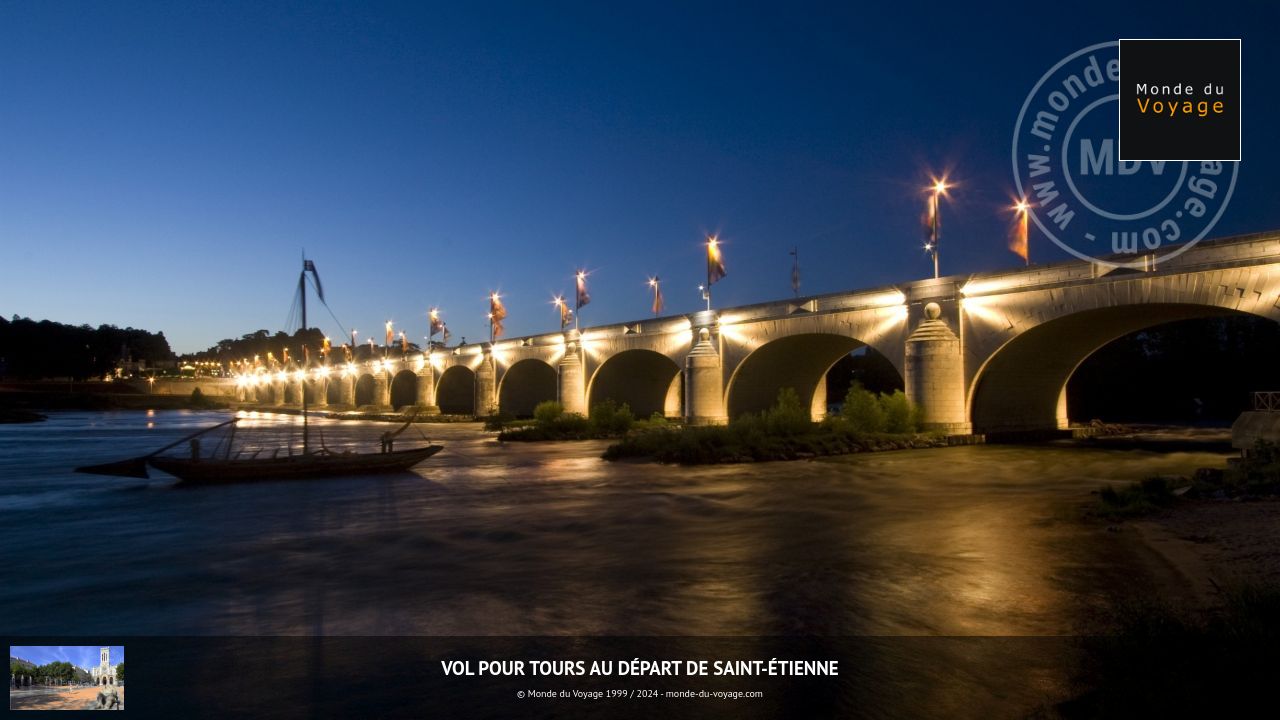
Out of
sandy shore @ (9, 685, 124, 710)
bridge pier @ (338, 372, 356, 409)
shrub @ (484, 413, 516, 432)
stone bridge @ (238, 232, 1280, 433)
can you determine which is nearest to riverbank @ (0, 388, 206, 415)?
bridge pier @ (338, 372, 356, 409)

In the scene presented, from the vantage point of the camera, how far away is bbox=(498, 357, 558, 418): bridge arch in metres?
80.3

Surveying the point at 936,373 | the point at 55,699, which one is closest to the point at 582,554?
the point at 55,699

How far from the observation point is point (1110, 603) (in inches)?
395

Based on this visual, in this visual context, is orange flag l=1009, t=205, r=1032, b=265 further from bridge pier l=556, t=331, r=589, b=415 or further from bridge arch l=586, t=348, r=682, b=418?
bridge pier l=556, t=331, r=589, b=415

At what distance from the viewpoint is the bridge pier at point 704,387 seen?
164ft

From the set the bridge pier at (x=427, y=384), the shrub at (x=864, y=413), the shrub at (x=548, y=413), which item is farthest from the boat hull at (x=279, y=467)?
the bridge pier at (x=427, y=384)

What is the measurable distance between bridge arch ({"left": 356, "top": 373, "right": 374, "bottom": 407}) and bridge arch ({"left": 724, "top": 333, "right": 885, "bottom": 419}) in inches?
3479

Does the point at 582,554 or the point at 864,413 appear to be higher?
the point at 864,413

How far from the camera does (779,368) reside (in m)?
52.8

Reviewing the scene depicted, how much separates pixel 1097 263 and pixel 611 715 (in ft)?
100

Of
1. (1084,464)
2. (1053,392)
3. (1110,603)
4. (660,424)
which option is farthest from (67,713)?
(660,424)

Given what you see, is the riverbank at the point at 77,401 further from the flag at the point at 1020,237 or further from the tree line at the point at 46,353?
the flag at the point at 1020,237

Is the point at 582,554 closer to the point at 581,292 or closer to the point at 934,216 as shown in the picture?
the point at 934,216

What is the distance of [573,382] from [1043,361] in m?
36.4
